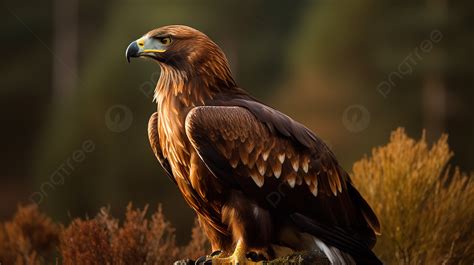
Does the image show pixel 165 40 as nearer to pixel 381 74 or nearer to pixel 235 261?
pixel 235 261

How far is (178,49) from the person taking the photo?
392 cm

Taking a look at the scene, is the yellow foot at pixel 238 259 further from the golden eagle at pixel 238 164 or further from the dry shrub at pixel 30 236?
the dry shrub at pixel 30 236

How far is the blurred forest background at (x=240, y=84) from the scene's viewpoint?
1159cm

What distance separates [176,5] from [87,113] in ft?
9.21

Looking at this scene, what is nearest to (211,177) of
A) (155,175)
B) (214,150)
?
(214,150)

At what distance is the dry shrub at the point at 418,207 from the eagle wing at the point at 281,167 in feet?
3.43

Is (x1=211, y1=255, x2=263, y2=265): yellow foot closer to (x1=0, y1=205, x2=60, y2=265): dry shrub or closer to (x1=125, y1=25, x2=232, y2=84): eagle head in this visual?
(x1=125, y1=25, x2=232, y2=84): eagle head
